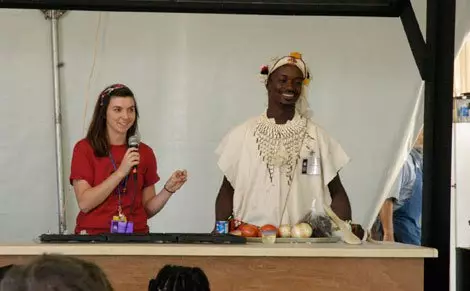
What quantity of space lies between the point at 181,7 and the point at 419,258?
1490 mm

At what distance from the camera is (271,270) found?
9.87 ft

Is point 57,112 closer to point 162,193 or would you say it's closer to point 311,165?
point 162,193

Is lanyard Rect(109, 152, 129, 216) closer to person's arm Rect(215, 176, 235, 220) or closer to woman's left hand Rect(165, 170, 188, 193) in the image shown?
woman's left hand Rect(165, 170, 188, 193)

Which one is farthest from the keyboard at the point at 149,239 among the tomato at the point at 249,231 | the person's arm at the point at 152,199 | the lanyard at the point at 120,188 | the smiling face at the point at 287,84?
the smiling face at the point at 287,84

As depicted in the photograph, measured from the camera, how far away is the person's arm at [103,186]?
329 cm

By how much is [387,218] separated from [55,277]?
14.2 ft

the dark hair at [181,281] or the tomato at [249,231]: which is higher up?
the dark hair at [181,281]

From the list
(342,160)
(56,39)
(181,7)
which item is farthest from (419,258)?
(56,39)

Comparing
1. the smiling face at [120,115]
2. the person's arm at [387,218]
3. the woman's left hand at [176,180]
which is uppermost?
the smiling face at [120,115]

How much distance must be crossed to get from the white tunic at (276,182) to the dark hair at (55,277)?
104 inches

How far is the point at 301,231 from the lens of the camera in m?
3.37

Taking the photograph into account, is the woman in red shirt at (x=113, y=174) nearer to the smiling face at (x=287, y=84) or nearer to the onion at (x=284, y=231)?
the onion at (x=284, y=231)

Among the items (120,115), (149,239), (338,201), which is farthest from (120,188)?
(338,201)

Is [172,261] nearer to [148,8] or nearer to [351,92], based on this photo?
[148,8]
